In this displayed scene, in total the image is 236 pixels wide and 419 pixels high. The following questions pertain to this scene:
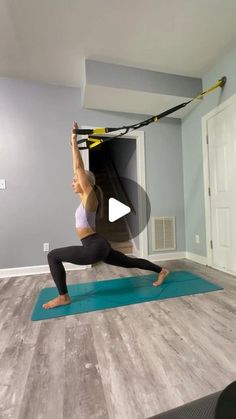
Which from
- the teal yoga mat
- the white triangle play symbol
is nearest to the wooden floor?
the teal yoga mat

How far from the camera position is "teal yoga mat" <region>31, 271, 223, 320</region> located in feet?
5.49

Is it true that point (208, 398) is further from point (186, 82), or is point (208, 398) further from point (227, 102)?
point (186, 82)

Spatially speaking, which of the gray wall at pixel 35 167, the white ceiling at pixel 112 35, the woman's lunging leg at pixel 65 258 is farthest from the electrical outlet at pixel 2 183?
the woman's lunging leg at pixel 65 258

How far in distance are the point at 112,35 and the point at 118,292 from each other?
2.53m

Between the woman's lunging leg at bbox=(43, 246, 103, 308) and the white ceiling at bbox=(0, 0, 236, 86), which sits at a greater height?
the white ceiling at bbox=(0, 0, 236, 86)

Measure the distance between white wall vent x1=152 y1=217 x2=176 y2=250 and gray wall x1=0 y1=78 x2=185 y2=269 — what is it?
1.21 metres

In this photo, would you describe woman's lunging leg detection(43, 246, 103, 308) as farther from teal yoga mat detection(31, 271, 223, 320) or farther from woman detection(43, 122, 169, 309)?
teal yoga mat detection(31, 271, 223, 320)

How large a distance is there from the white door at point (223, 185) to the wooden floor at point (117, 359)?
91cm

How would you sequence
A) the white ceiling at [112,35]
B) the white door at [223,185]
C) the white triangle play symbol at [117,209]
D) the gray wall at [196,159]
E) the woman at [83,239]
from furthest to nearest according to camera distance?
1. the gray wall at [196,159]
2. the white door at [223,185]
3. the white ceiling at [112,35]
4. the woman at [83,239]
5. the white triangle play symbol at [117,209]

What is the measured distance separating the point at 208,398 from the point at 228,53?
10.2 feet

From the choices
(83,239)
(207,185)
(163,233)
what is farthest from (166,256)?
(83,239)

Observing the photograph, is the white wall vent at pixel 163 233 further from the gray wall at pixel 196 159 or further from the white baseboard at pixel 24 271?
the white baseboard at pixel 24 271

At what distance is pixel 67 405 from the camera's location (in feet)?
2.75

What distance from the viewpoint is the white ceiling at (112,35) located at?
183cm
